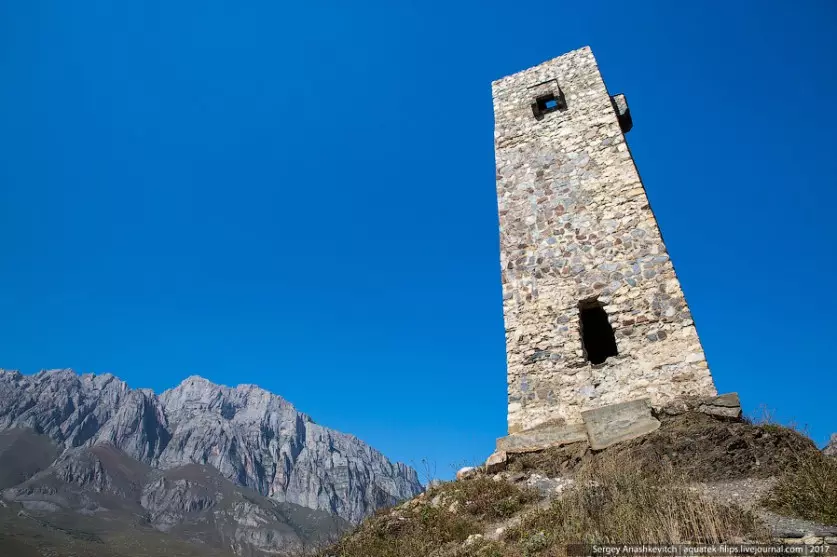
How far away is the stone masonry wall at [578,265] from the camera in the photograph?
8.05m

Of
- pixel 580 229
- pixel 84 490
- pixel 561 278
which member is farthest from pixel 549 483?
pixel 84 490

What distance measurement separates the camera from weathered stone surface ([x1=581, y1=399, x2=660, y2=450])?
283 inches

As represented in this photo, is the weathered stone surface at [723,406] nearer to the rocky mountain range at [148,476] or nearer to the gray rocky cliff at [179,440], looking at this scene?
the rocky mountain range at [148,476]

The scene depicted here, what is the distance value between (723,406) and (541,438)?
2.68m

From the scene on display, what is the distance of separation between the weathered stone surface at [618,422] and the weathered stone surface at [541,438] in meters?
0.22

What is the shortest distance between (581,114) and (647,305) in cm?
492

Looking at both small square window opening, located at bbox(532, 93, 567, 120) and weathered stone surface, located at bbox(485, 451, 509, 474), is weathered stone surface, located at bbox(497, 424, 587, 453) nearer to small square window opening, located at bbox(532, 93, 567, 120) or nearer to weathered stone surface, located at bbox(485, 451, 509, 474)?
weathered stone surface, located at bbox(485, 451, 509, 474)

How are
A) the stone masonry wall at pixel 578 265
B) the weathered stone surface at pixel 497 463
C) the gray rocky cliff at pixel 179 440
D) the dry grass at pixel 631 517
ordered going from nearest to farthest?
the dry grass at pixel 631 517 → the weathered stone surface at pixel 497 463 → the stone masonry wall at pixel 578 265 → the gray rocky cliff at pixel 179 440

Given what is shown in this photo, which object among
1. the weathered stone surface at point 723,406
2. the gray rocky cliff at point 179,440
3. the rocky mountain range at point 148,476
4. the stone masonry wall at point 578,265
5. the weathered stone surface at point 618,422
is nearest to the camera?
the weathered stone surface at point 723,406

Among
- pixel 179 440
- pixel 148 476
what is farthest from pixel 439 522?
pixel 179 440

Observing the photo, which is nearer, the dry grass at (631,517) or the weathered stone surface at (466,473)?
the dry grass at (631,517)

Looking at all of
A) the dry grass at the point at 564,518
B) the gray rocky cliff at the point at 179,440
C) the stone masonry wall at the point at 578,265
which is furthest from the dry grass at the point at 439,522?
the gray rocky cliff at the point at 179,440

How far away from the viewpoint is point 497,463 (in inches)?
305

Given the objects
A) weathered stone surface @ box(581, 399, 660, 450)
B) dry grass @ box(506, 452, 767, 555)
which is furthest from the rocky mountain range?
dry grass @ box(506, 452, 767, 555)
